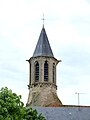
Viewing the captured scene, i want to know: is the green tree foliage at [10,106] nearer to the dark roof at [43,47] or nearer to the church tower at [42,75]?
the church tower at [42,75]

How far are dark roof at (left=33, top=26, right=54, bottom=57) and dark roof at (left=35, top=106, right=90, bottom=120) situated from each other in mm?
18688

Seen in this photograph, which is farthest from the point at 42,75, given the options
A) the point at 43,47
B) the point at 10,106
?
the point at 10,106

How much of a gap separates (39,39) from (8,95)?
4459cm

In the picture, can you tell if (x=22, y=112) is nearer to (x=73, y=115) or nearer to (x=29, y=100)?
(x=73, y=115)

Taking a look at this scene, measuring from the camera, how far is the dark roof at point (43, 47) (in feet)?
290

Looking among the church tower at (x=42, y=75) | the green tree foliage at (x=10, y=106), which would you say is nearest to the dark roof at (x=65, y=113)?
the church tower at (x=42, y=75)

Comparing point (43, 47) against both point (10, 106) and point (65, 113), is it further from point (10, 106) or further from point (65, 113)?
point (10, 106)

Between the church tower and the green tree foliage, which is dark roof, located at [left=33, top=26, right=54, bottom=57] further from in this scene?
the green tree foliage

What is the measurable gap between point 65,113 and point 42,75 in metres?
18.2

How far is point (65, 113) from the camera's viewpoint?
69938mm

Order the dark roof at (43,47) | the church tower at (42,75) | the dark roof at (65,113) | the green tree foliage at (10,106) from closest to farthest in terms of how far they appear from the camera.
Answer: the green tree foliage at (10,106) → the dark roof at (65,113) → the church tower at (42,75) → the dark roof at (43,47)

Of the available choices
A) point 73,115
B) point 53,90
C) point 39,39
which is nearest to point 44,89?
point 53,90

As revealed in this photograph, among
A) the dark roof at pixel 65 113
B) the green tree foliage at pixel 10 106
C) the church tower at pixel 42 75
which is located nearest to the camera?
the green tree foliage at pixel 10 106

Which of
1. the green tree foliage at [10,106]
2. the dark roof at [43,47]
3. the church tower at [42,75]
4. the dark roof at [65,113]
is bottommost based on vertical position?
the green tree foliage at [10,106]
